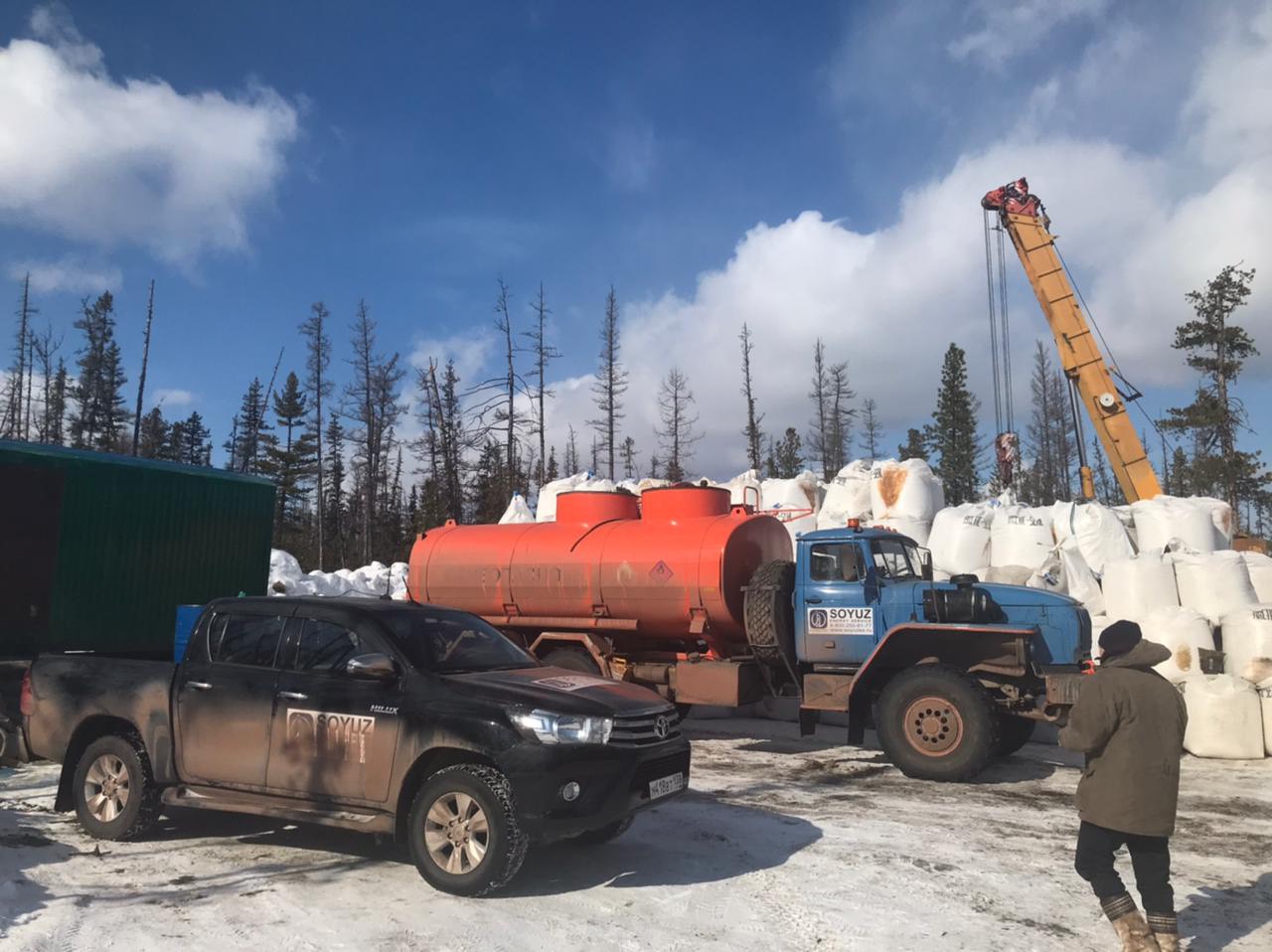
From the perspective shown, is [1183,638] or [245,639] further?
[1183,638]

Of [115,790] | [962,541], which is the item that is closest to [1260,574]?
[962,541]

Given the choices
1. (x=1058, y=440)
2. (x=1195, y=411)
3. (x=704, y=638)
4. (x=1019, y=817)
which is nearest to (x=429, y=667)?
(x=1019, y=817)

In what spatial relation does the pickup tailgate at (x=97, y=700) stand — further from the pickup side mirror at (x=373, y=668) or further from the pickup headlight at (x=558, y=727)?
the pickup headlight at (x=558, y=727)

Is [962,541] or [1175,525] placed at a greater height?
[1175,525]

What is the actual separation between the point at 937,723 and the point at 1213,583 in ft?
20.2

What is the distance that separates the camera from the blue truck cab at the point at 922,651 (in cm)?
882

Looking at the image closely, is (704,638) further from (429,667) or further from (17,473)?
(17,473)

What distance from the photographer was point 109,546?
1117cm

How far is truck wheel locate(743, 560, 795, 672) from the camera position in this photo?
10.1 metres

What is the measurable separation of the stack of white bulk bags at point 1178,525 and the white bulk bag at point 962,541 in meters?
2.59

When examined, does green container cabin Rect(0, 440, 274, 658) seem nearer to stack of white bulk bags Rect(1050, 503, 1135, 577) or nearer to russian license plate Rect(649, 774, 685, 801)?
russian license plate Rect(649, 774, 685, 801)

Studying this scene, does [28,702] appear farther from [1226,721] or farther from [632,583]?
[1226,721]

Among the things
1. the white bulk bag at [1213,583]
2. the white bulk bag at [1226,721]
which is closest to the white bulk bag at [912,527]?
the white bulk bag at [1213,583]

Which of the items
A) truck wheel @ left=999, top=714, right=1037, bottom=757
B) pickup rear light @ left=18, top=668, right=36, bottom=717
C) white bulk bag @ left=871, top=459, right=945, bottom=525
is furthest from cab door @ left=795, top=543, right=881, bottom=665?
white bulk bag @ left=871, top=459, right=945, bottom=525
